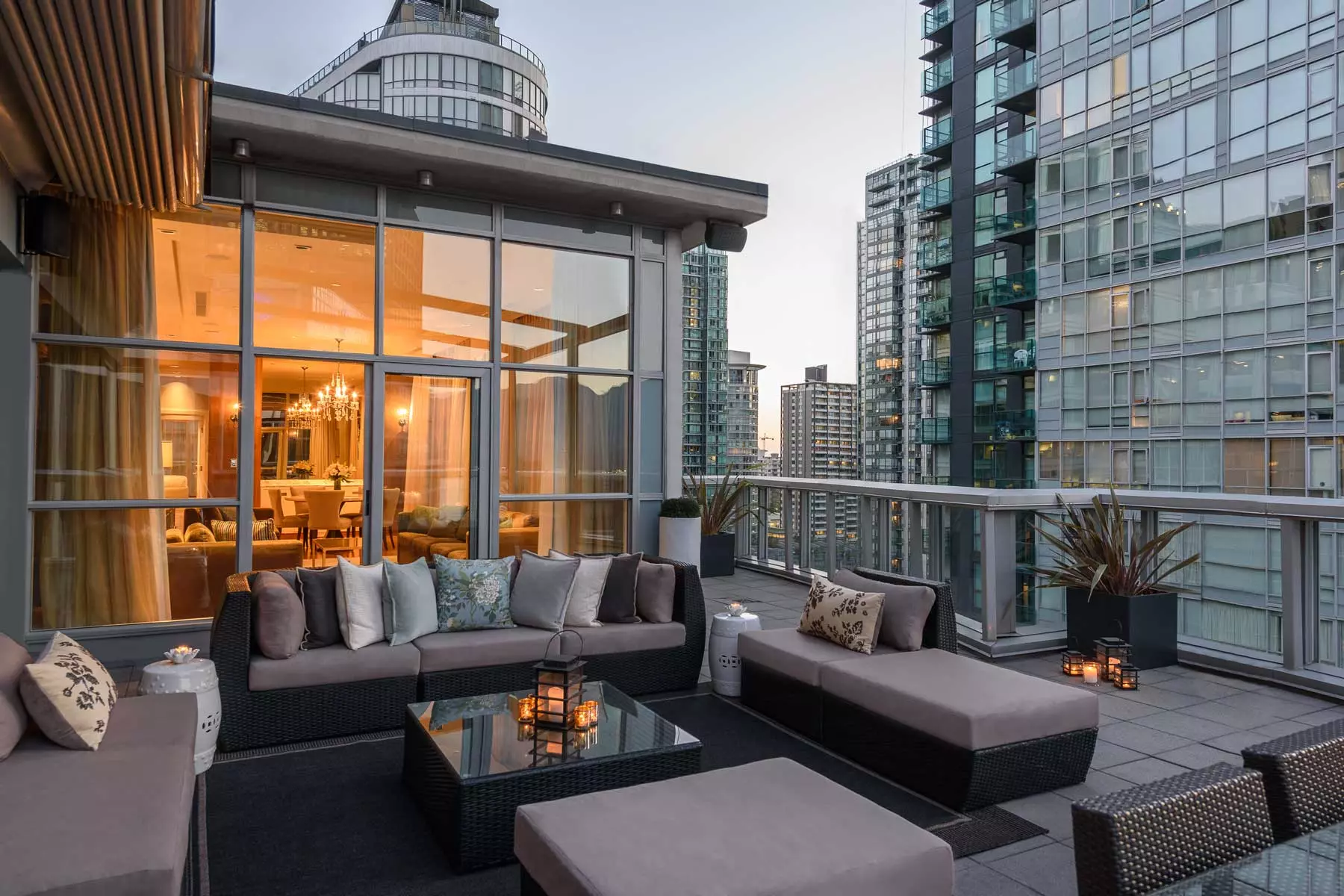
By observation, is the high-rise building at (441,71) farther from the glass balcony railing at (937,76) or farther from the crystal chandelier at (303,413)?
the crystal chandelier at (303,413)

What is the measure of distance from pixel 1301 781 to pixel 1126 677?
10.9ft

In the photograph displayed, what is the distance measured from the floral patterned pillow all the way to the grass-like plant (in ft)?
11.4

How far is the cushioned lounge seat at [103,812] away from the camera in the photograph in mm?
1771

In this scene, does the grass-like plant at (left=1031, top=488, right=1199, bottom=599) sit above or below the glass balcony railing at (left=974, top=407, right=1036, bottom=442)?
below

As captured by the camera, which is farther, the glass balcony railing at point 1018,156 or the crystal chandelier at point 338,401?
the glass balcony railing at point 1018,156

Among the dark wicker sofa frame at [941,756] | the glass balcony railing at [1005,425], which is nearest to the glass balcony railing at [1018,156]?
the glass balcony railing at [1005,425]

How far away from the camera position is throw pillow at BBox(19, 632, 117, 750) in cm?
249

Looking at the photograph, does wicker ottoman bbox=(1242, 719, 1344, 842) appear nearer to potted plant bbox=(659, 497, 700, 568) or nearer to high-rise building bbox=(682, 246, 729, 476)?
potted plant bbox=(659, 497, 700, 568)

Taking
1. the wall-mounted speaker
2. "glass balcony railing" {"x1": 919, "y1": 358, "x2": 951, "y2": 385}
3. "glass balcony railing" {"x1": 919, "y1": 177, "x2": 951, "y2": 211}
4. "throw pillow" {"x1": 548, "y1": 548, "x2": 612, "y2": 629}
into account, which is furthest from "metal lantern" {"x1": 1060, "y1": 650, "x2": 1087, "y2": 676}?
"glass balcony railing" {"x1": 919, "y1": 177, "x2": 951, "y2": 211}

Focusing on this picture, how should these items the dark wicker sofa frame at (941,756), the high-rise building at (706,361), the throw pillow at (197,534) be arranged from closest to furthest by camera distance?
the dark wicker sofa frame at (941,756)
the throw pillow at (197,534)
the high-rise building at (706,361)

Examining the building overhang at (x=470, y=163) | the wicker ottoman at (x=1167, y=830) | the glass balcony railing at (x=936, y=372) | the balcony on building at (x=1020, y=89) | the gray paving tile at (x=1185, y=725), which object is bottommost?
the gray paving tile at (x=1185, y=725)

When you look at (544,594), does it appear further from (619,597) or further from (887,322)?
(887,322)

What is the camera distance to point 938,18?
77.9ft

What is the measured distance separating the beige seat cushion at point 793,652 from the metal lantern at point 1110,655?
1580 mm
